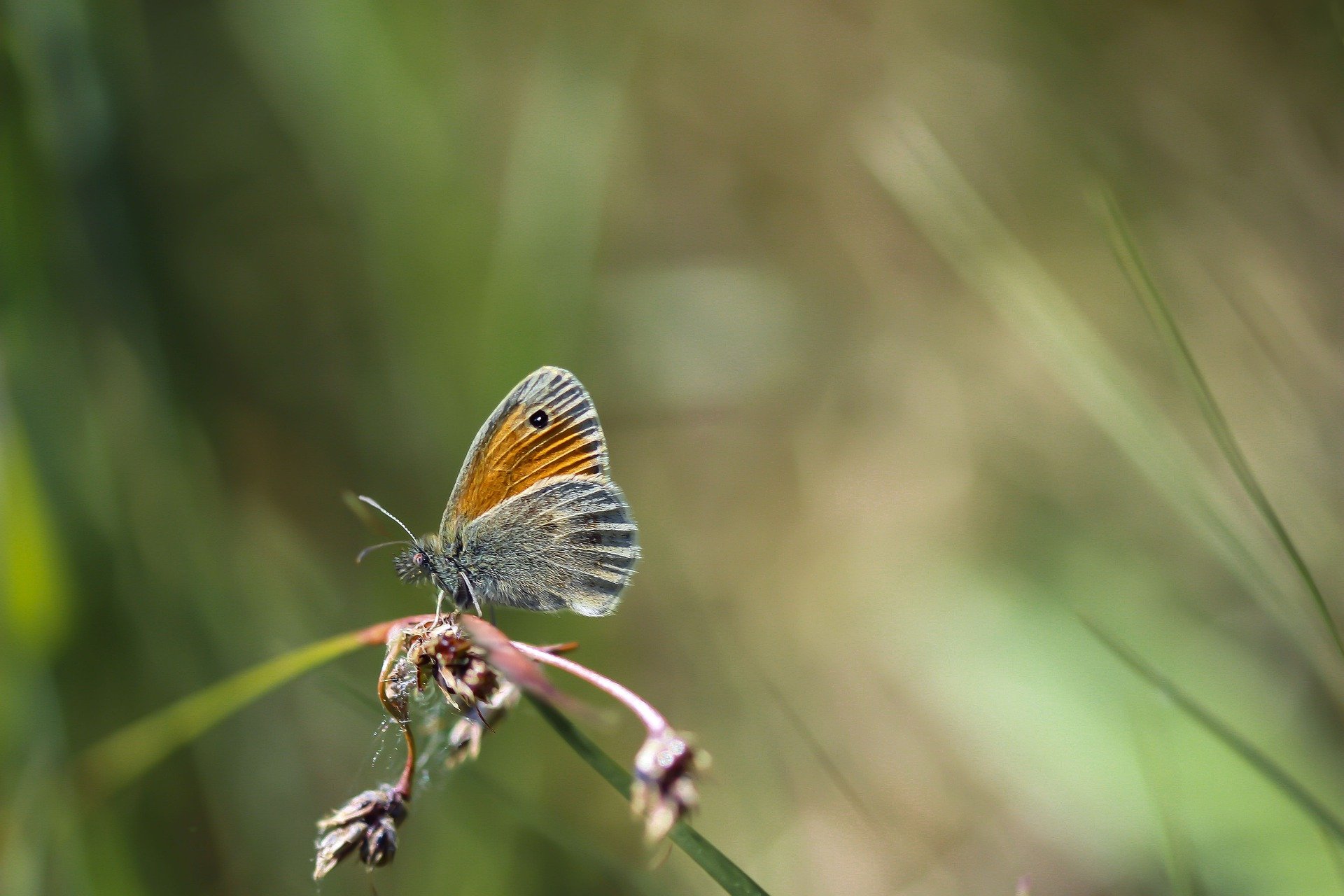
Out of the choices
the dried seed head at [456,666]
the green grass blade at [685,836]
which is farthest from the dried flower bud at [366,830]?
the green grass blade at [685,836]

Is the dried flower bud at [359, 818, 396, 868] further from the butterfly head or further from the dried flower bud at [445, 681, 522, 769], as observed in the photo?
the butterfly head

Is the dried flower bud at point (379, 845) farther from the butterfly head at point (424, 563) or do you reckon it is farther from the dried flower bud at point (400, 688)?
the butterfly head at point (424, 563)

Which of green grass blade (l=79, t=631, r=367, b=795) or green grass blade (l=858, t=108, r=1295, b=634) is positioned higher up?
green grass blade (l=79, t=631, r=367, b=795)

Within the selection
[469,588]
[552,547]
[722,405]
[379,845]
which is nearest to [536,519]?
[552,547]

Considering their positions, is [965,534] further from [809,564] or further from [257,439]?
[257,439]

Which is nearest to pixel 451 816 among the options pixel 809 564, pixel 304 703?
pixel 304 703

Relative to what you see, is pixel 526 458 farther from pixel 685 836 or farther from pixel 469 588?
pixel 685 836

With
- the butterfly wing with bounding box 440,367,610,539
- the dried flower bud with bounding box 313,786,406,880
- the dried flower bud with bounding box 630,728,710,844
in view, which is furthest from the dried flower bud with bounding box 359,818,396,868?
the butterfly wing with bounding box 440,367,610,539

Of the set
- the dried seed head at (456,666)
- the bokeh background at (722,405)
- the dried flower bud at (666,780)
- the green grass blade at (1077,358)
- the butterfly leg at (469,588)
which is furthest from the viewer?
the bokeh background at (722,405)
